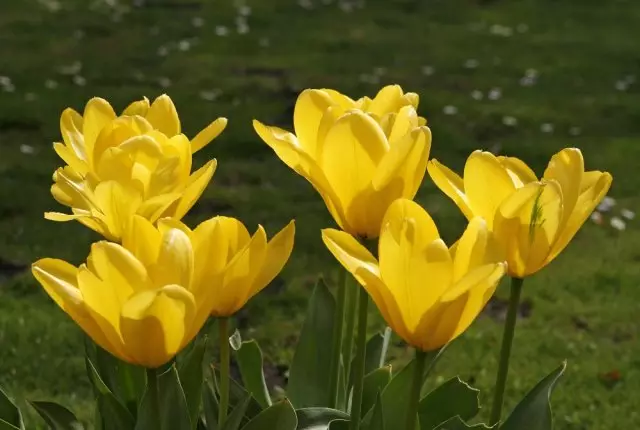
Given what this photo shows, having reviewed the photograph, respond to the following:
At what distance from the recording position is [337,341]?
1.94 metres

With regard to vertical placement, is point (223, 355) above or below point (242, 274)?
below

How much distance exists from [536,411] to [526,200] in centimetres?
47

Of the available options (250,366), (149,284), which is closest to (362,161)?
(149,284)

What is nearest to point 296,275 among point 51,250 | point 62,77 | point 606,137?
point 51,250

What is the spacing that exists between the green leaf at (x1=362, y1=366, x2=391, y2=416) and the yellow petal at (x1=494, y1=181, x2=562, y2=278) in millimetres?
567

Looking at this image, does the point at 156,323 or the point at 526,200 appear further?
the point at 526,200

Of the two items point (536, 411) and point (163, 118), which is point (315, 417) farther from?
point (163, 118)

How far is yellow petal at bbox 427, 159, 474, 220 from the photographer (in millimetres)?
1697

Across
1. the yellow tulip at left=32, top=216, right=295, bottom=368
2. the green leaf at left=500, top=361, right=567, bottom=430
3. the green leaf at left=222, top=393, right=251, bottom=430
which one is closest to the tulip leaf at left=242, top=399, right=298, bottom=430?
the green leaf at left=222, top=393, right=251, bottom=430

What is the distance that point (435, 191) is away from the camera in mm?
5957

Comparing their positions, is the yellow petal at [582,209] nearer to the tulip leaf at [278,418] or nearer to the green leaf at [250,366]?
the tulip leaf at [278,418]

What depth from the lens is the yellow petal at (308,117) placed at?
5.88 feet

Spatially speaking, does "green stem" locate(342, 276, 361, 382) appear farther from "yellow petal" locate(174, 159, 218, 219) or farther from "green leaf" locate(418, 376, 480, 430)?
"yellow petal" locate(174, 159, 218, 219)

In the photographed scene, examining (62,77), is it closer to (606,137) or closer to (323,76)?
(323,76)
